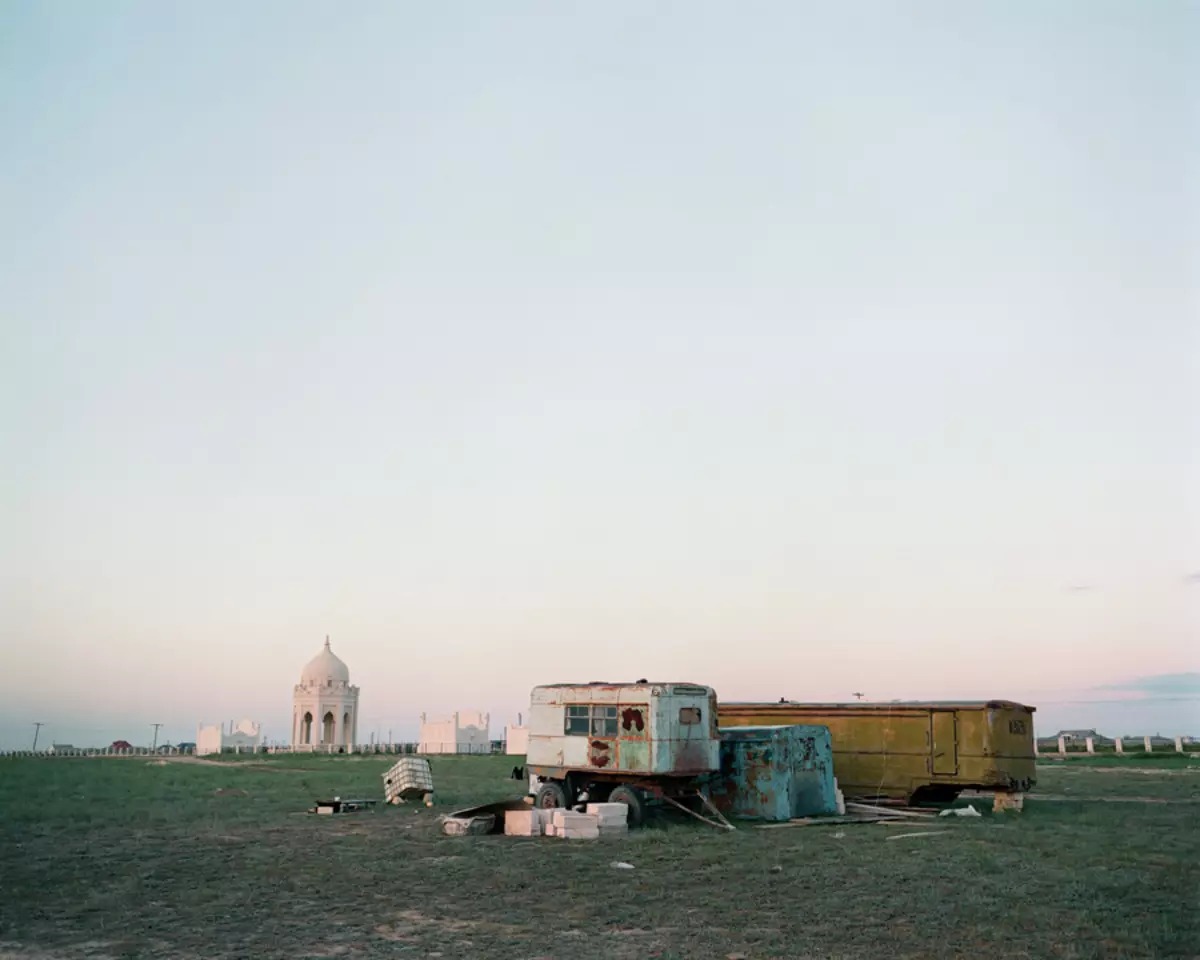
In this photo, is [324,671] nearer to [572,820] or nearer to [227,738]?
[227,738]

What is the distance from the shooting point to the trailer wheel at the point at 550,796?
2297 cm

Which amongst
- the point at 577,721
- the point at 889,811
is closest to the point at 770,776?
the point at 889,811

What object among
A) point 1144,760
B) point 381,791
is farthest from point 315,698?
point 1144,760

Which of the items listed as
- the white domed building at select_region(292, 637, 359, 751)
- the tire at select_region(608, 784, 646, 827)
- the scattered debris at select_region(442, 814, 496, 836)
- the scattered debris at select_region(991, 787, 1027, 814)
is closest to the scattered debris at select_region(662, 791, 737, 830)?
the tire at select_region(608, 784, 646, 827)

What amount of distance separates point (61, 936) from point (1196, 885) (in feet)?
46.0

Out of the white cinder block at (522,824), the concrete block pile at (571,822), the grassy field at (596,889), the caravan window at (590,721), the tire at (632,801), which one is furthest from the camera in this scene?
the caravan window at (590,721)

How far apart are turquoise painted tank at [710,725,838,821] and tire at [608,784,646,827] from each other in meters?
2.48

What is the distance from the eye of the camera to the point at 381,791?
3447 centimetres

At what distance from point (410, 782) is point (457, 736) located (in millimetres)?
56117

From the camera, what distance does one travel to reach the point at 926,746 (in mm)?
25891

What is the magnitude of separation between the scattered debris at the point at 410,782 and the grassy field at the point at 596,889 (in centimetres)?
401

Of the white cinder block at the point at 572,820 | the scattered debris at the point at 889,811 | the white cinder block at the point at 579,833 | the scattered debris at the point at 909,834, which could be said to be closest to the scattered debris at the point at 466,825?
the white cinder block at the point at 572,820

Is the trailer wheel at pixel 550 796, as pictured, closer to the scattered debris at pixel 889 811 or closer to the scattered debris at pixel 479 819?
the scattered debris at pixel 479 819

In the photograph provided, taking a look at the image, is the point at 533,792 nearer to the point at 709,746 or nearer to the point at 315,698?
the point at 709,746
